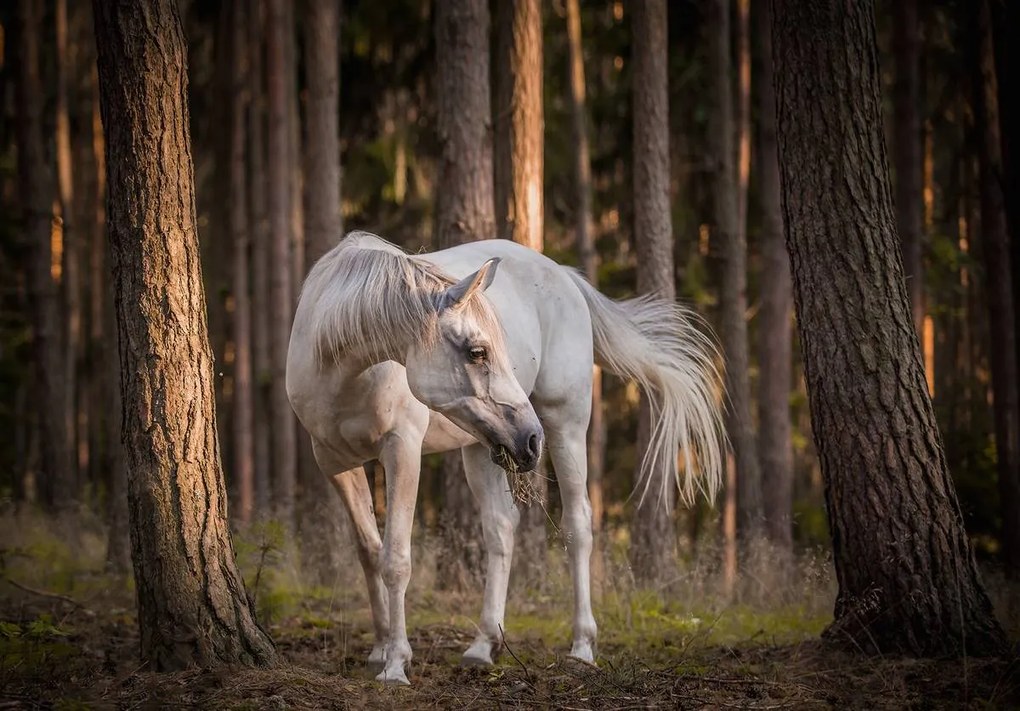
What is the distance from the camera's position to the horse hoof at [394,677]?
17.7ft

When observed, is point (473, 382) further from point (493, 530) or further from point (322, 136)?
point (322, 136)

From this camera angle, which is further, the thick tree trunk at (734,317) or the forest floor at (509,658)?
the thick tree trunk at (734,317)

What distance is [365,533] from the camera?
626 cm

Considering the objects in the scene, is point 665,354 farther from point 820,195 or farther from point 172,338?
point 172,338

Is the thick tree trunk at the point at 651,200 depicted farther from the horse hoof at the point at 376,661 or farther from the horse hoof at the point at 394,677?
the horse hoof at the point at 394,677

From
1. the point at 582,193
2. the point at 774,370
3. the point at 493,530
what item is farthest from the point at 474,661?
the point at 582,193

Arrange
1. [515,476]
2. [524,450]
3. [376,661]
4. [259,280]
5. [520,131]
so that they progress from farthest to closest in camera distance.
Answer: [259,280] → [520,131] → [376,661] → [515,476] → [524,450]

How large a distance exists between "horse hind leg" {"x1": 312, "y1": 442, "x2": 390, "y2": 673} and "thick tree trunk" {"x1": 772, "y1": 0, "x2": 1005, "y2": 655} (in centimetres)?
278

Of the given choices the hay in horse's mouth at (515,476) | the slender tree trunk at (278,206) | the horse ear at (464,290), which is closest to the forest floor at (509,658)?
the hay in horse's mouth at (515,476)

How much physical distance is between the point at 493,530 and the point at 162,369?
8.26 ft

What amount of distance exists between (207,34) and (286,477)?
11.6 meters

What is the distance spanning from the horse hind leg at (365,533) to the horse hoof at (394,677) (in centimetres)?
66

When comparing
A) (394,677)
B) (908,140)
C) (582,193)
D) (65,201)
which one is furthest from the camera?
(65,201)

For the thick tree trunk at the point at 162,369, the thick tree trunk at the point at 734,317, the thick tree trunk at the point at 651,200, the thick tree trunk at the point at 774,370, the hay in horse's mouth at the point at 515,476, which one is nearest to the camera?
the thick tree trunk at the point at 162,369
